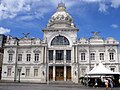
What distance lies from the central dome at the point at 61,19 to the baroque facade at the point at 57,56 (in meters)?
0.25

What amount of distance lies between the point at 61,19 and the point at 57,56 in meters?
10.2

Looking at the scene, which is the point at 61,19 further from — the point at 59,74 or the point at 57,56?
the point at 59,74

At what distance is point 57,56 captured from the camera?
54.3 m

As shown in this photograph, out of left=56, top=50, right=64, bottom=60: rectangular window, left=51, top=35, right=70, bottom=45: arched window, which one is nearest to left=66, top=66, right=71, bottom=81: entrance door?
left=56, top=50, right=64, bottom=60: rectangular window

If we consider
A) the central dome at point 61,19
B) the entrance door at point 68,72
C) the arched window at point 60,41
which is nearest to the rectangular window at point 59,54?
the arched window at point 60,41

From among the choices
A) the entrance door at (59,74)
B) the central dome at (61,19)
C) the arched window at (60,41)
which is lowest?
the entrance door at (59,74)

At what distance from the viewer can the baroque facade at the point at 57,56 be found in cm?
5309

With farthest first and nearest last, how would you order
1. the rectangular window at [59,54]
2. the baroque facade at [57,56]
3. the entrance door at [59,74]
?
1. the rectangular window at [59,54]
2. the entrance door at [59,74]
3. the baroque facade at [57,56]

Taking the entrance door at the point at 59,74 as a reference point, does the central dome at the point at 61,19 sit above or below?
above

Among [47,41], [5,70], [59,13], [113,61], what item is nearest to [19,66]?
[5,70]

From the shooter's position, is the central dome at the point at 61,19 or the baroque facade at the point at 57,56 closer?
the baroque facade at the point at 57,56

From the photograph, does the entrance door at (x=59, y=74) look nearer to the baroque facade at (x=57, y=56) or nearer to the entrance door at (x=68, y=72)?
the baroque facade at (x=57, y=56)

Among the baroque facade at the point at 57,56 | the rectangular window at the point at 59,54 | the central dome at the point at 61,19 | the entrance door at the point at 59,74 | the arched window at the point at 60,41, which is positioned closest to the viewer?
the baroque facade at the point at 57,56

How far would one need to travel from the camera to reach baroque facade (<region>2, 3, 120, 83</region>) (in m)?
53.1
